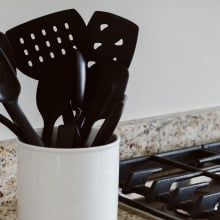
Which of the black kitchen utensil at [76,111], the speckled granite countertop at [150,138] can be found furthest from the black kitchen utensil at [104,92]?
the speckled granite countertop at [150,138]

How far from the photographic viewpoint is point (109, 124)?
2.16 ft

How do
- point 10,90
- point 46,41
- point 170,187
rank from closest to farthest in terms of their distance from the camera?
point 10,90 → point 46,41 → point 170,187

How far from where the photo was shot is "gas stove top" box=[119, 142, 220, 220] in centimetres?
83

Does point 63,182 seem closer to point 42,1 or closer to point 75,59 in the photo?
point 75,59

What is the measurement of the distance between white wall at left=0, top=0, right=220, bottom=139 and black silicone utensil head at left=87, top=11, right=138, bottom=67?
0.21 m

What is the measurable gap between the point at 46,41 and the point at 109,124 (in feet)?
0.55

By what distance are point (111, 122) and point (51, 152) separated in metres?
0.08

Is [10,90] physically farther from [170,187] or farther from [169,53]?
[169,53]

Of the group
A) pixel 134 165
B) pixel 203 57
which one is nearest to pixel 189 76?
pixel 203 57

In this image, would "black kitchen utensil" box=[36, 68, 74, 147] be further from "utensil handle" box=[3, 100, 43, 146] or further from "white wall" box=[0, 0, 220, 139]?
"white wall" box=[0, 0, 220, 139]

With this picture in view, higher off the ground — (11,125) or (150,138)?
(11,125)

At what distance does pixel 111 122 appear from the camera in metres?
0.65

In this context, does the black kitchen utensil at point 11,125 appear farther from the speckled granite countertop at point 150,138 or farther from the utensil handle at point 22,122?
the speckled granite countertop at point 150,138

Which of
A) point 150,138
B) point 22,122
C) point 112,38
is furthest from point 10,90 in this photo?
point 150,138
